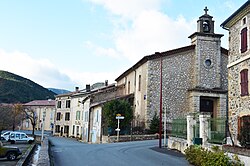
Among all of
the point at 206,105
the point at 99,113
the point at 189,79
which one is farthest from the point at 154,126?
the point at 99,113

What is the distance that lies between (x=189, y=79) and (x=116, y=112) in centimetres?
876

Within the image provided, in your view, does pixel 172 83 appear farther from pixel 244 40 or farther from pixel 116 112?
pixel 244 40

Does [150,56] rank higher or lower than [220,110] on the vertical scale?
higher

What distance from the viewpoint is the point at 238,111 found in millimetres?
16219

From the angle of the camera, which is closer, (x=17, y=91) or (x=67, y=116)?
(x=67, y=116)

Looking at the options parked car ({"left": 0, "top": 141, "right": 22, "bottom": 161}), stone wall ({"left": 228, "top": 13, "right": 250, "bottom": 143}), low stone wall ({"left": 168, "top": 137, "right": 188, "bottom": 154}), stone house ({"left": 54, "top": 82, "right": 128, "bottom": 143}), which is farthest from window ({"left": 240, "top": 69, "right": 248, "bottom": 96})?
stone house ({"left": 54, "top": 82, "right": 128, "bottom": 143})

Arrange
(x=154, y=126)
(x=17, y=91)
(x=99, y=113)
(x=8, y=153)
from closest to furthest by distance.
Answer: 1. (x=8, y=153)
2. (x=154, y=126)
3. (x=99, y=113)
4. (x=17, y=91)

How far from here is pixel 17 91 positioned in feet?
326

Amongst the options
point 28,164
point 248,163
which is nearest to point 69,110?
point 28,164

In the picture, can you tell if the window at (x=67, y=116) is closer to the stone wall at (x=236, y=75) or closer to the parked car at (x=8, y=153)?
the parked car at (x=8, y=153)

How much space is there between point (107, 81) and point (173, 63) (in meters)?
27.2

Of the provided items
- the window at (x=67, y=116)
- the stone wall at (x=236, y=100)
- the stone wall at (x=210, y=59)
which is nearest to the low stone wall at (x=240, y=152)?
the stone wall at (x=236, y=100)

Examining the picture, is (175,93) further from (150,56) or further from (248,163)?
(248,163)

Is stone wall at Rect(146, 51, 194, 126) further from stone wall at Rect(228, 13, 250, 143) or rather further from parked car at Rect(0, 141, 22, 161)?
parked car at Rect(0, 141, 22, 161)
